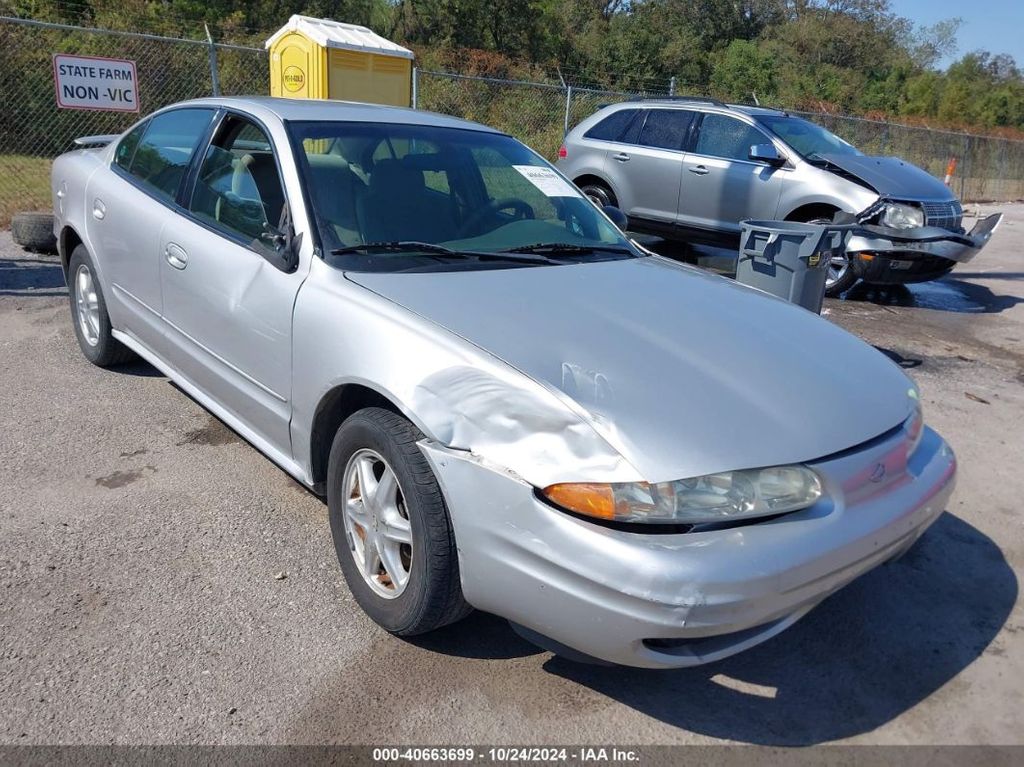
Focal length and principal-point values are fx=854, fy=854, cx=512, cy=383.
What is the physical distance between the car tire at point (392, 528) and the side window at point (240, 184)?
1.09 meters

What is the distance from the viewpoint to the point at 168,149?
4.27 m

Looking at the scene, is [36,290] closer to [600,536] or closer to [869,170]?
[600,536]

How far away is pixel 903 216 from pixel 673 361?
619 cm

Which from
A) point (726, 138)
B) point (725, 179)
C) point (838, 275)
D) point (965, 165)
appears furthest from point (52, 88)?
point (965, 165)

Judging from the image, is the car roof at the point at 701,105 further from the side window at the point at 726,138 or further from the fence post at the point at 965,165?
the fence post at the point at 965,165

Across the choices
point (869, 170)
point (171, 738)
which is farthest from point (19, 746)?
point (869, 170)

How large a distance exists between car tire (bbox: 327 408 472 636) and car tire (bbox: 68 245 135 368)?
2.56 metres

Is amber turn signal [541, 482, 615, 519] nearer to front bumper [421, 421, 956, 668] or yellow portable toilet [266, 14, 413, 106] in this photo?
front bumper [421, 421, 956, 668]

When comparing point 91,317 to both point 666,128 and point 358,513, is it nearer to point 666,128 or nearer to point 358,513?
point 358,513

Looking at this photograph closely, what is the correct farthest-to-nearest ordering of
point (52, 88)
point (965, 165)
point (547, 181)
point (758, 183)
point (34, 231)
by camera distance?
point (965, 165), point (52, 88), point (758, 183), point (34, 231), point (547, 181)

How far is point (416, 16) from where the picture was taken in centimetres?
2791

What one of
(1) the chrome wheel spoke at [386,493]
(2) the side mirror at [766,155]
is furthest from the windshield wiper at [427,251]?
(2) the side mirror at [766,155]

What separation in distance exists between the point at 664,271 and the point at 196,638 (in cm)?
229

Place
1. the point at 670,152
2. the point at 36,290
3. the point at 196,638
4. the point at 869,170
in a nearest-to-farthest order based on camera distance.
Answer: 1. the point at 196,638
2. the point at 36,290
3. the point at 869,170
4. the point at 670,152
